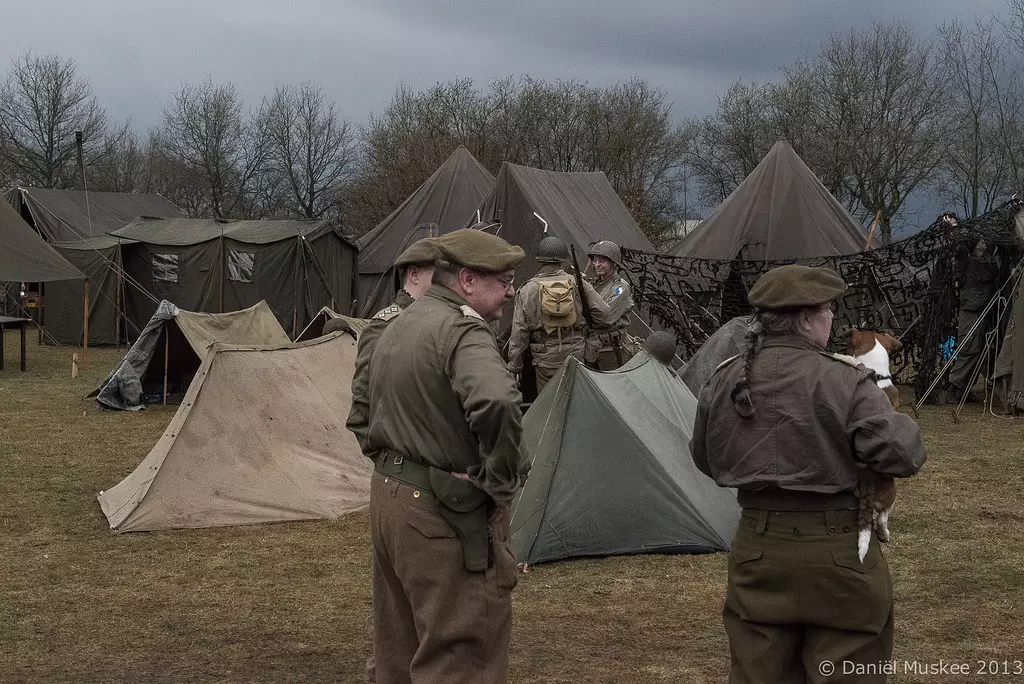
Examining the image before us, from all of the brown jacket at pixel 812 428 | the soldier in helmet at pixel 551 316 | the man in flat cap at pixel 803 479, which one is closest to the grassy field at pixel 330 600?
the man in flat cap at pixel 803 479

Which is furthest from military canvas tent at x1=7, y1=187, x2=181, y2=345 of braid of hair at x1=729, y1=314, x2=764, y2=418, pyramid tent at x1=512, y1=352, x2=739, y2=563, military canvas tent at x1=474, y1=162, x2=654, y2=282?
braid of hair at x1=729, y1=314, x2=764, y2=418

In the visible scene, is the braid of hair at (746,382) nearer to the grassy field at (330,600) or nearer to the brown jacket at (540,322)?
the grassy field at (330,600)

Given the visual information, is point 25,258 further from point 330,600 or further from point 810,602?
point 810,602

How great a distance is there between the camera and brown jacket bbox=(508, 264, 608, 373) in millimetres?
8695

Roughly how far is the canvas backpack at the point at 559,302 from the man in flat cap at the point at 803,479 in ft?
17.4

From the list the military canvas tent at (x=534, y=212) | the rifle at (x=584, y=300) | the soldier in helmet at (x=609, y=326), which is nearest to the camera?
the rifle at (x=584, y=300)

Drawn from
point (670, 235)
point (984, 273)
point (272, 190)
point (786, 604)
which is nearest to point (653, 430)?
point (786, 604)

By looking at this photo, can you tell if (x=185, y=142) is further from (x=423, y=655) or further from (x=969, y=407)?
(x=423, y=655)

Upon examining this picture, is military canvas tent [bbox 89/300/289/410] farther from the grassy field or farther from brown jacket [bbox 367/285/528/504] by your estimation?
brown jacket [bbox 367/285/528/504]

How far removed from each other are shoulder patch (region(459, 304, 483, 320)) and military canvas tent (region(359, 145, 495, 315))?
50.3 feet

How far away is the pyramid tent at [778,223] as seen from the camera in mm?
14719

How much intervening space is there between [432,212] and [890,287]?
9600mm

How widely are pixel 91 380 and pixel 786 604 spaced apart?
1395cm

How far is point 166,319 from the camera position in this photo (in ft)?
39.8
